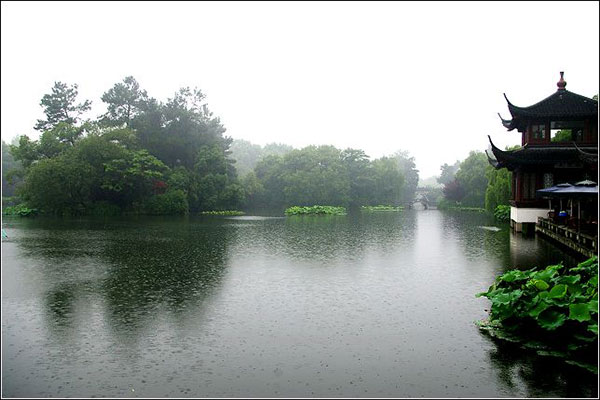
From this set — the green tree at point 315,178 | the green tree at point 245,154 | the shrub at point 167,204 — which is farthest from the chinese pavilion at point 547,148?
the green tree at point 245,154

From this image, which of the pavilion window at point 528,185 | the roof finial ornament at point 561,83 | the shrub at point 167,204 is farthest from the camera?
the shrub at point 167,204

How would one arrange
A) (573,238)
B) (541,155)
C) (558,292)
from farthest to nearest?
(541,155) < (573,238) < (558,292)

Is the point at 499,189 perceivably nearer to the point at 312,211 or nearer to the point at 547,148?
the point at 547,148

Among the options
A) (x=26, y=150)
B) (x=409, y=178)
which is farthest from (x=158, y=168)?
(x=409, y=178)

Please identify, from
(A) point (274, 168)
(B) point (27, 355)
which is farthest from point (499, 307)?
(A) point (274, 168)

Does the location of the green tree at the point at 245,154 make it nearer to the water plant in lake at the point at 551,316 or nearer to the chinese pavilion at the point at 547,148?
the chinese pavilion at the point at 547,148

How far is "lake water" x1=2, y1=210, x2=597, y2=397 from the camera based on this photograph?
6.38 metres

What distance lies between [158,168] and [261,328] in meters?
43.2

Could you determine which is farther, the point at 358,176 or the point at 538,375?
the point at 358,176

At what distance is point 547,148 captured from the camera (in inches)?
988

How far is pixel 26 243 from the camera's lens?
2059 cm

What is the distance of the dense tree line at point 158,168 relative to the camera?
43938mm

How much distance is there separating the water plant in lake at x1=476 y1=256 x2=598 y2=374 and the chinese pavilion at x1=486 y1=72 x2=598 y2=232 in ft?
56.0

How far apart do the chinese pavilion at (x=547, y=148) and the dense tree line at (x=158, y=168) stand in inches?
1182
